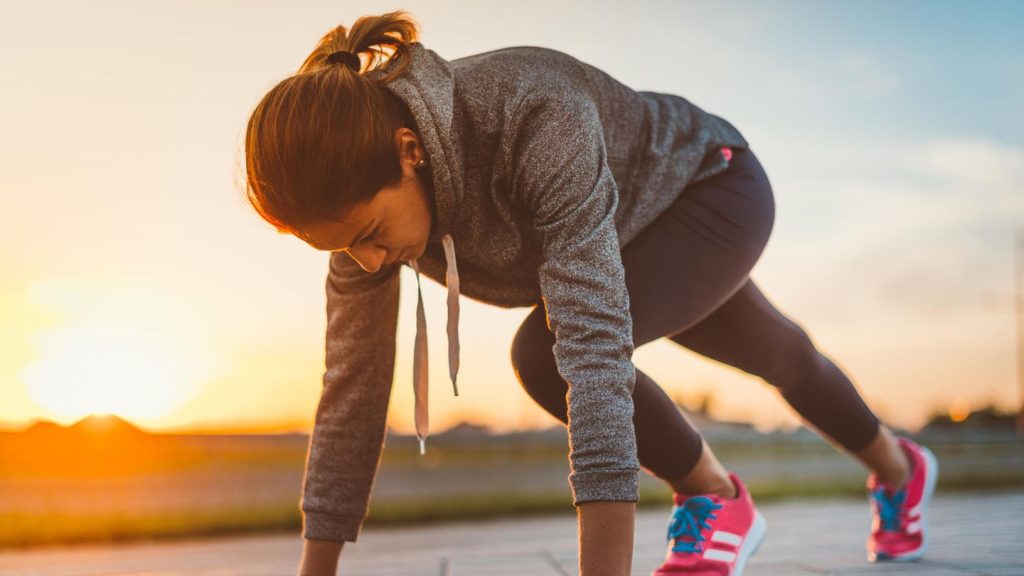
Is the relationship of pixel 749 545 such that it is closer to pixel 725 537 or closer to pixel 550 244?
pixel 725 537

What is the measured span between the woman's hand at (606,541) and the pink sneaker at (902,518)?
1.54 metres

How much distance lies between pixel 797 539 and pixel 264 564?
2.04 m

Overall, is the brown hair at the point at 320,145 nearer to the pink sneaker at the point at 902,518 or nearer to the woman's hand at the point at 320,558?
the woman's hand at the point at 320,558

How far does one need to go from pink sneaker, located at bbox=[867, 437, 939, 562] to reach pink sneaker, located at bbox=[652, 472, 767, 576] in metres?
0.73

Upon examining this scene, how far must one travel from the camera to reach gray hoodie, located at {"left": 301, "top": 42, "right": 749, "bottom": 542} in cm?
170

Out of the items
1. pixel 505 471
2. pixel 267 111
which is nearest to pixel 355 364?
pixel 267 111

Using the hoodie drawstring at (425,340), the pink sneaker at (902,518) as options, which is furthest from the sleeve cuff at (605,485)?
the pink sneaker at (902,518)

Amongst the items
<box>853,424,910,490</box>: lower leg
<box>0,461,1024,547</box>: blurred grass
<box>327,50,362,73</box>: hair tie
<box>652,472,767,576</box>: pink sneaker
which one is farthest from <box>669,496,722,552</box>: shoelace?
<box>0,461,1024,547</box>: blurred grass

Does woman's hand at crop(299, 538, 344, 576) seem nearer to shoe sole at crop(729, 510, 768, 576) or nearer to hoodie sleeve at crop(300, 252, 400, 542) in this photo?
hoodie sleeve at crop(300, 252, 400, 542)

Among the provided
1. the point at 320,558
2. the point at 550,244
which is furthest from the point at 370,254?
the point at 320,558

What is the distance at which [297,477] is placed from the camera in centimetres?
1533

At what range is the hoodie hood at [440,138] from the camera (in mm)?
1841

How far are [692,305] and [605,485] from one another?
629 mm

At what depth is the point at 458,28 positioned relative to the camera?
4.04 metres
